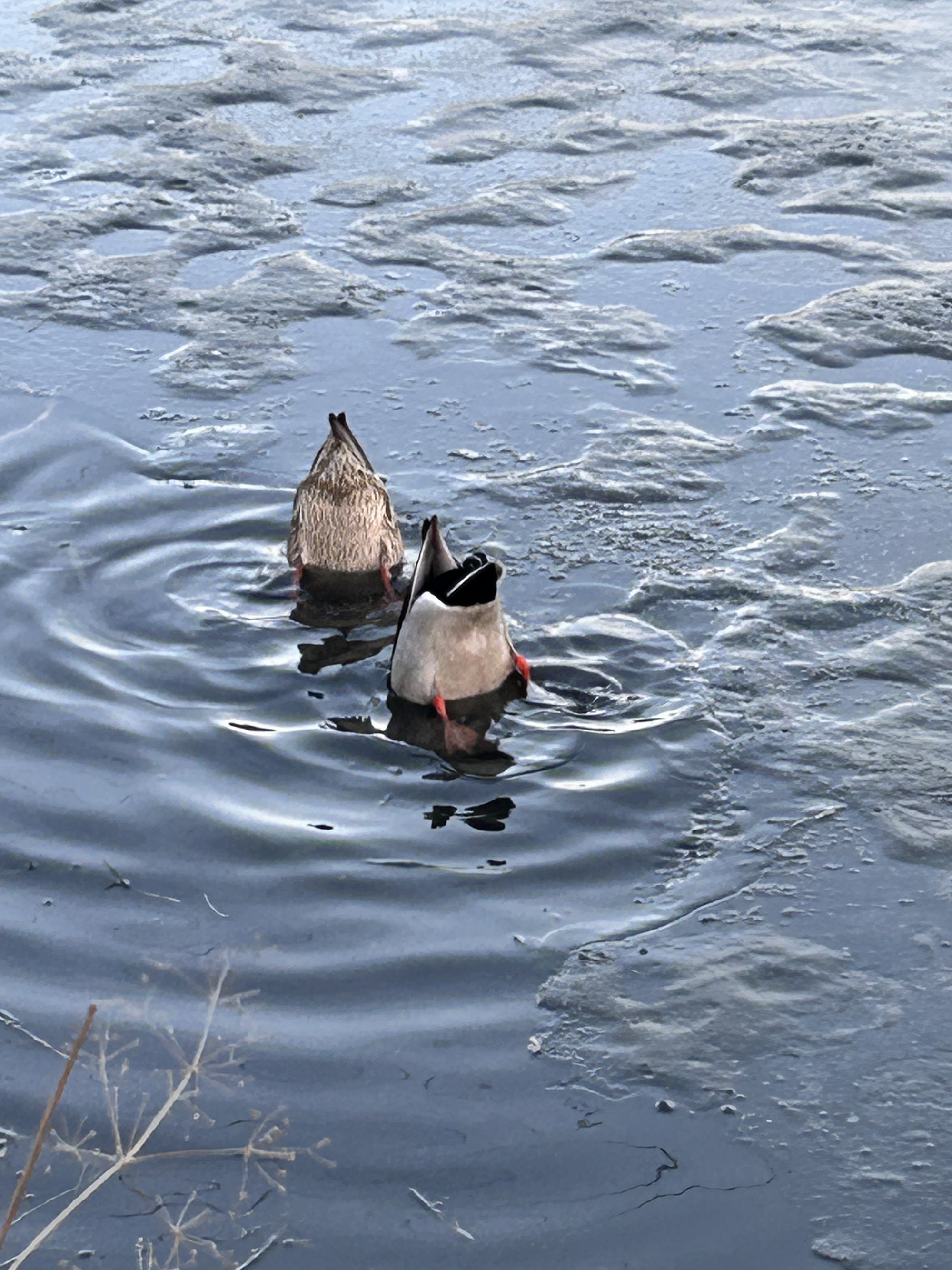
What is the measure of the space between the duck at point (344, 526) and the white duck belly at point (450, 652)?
3.01 ft

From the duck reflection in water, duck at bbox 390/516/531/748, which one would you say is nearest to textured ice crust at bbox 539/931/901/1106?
the duck reflection in water

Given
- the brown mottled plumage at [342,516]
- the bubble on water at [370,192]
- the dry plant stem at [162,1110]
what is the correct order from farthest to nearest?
the bubble on water at [370,192] → the brown mottled plumage at [342,516] → the dry plant stem at [162,1110]

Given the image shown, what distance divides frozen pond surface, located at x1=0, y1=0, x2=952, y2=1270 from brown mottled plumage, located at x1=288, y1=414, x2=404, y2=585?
0.28 meters

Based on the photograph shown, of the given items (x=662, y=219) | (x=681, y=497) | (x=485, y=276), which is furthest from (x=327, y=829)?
(x=662, y=219)

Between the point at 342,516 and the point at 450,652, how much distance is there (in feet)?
3.67

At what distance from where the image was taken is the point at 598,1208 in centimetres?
387

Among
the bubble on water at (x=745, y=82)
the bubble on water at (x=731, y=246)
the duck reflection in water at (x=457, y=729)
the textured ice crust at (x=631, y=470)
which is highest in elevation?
the bubble on water at (x=745, y=82)

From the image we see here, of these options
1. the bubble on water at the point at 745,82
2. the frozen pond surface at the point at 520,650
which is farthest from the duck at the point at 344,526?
the bubble on water at the point at 745,82

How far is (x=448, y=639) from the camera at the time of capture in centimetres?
598

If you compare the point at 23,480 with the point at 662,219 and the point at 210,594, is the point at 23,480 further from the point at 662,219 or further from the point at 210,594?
the point at 662,219

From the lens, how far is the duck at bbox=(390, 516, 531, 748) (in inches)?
231

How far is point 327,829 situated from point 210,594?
5.95 feet

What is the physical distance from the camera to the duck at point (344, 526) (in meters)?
6.87

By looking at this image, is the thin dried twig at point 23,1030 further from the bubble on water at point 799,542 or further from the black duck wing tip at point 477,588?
the bubble on water at point 799,542
